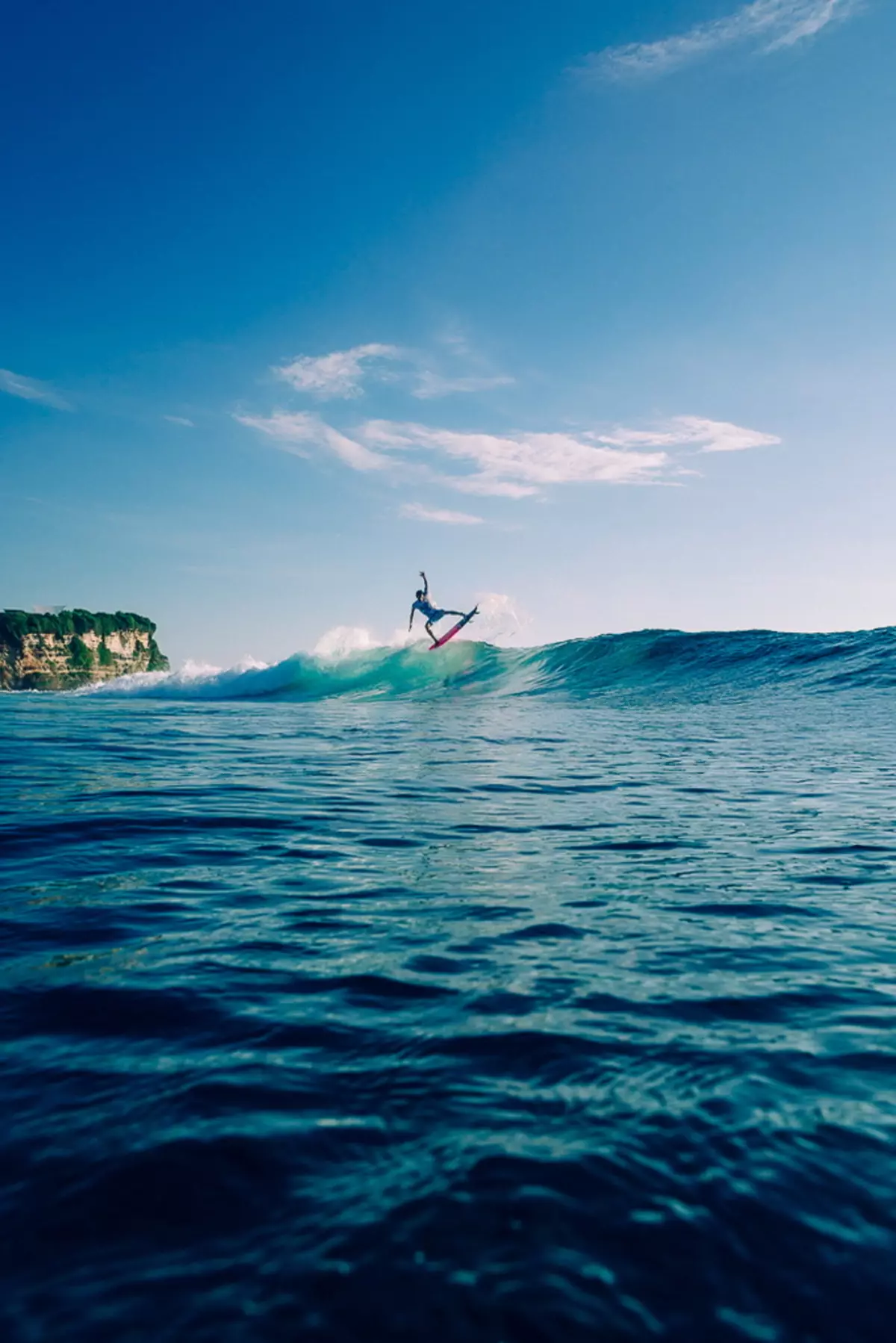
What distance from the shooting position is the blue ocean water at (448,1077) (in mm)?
1645

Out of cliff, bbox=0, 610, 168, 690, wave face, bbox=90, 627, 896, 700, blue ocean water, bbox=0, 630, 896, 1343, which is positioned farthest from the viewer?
cliff, bbox=0, 610, 168, 690

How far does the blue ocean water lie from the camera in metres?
1.64

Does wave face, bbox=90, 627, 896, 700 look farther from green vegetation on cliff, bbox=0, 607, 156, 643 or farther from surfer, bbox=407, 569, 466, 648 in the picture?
green vegetation on cliff, bbox=0, 607, 156, 643

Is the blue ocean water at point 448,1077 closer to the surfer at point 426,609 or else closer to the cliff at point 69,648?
the surfer at point 426,609

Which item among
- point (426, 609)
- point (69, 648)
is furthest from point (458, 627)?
point (69, 648)

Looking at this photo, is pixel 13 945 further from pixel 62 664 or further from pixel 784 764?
pixel 62 664

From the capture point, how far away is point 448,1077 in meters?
2.41

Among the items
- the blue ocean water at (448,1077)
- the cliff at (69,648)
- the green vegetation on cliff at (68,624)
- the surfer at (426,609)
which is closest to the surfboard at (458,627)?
the surfer at (426,609)

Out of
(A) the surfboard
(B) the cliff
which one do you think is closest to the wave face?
(A) the surfboard

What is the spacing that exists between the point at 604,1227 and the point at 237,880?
3.21 meters

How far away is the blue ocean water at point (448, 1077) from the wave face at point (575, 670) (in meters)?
15.6

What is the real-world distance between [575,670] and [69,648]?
107127mm

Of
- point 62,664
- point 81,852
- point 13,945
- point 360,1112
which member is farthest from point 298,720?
point 62,664

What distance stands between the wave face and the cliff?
3095 inches
